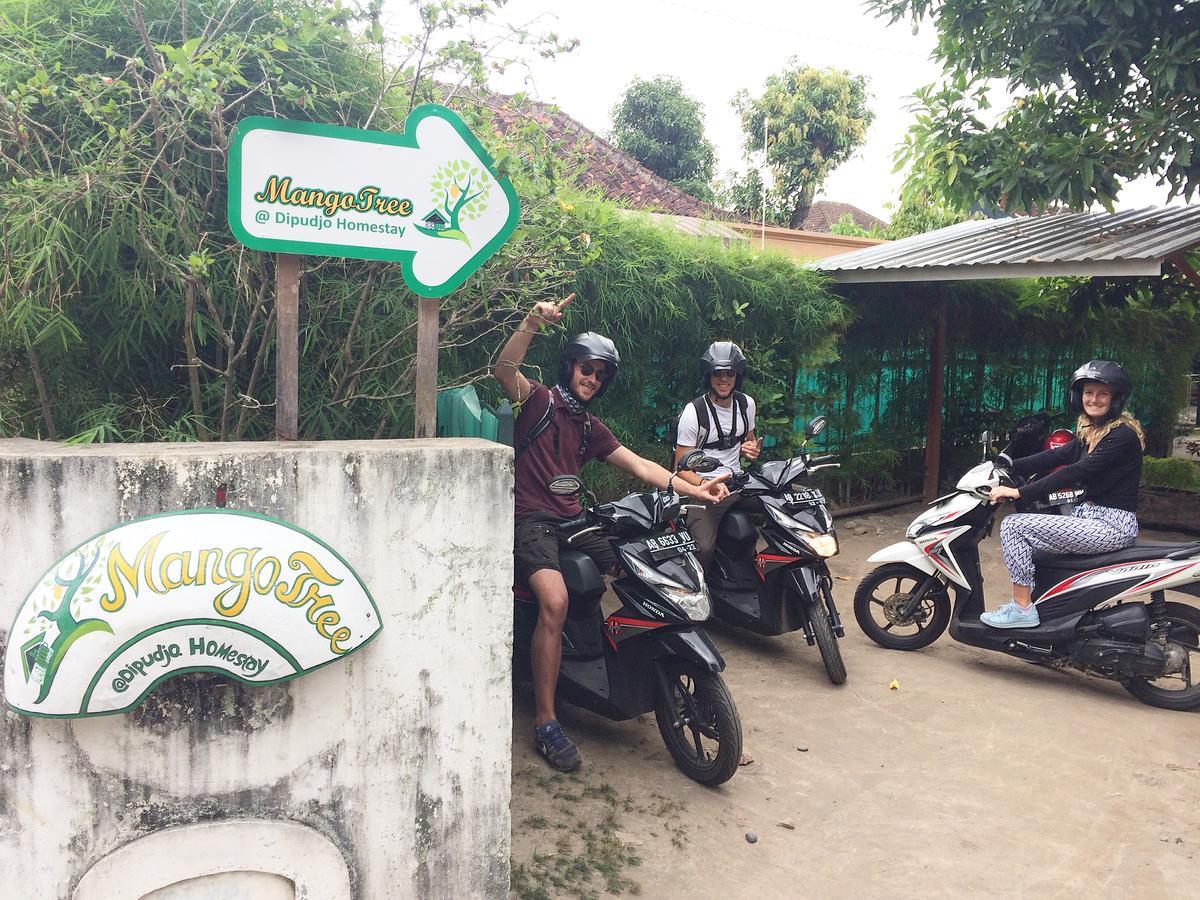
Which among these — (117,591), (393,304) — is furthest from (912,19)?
(117,591)

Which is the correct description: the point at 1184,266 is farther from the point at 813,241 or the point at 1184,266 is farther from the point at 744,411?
the point at 813,241

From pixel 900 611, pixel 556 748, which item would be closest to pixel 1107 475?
pixel 900 611

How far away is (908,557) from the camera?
5074 millimetres

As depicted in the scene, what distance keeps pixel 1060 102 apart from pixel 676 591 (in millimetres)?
5845

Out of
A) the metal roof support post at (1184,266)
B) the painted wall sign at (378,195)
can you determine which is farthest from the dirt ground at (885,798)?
the metal roof support post at (1184,266)

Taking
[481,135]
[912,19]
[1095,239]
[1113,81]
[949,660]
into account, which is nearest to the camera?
[481,135]

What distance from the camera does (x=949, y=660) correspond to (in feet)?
17.0

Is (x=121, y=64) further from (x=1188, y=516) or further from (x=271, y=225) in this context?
(x=1188, y=516)

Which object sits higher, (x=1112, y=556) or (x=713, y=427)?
(x=713, y=427)

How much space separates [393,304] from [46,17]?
1392 millimetres

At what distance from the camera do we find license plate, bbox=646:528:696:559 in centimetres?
365

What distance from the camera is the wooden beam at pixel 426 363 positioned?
2.81 m

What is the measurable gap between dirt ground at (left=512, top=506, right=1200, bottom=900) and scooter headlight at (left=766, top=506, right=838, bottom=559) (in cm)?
72

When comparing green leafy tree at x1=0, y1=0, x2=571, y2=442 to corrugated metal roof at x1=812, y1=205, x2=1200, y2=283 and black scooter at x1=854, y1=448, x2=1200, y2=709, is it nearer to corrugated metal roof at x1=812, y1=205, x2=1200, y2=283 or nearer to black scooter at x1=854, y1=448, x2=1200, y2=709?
black scooter at x1=854, y1=448, x2=1200, y2=709
